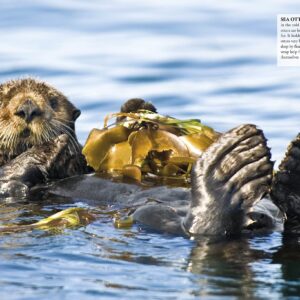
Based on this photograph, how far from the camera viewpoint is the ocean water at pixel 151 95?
4984 mm

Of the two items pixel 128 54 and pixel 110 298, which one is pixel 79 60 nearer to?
pixel 128 54

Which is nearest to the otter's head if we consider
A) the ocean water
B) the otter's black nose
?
the otter's black nose

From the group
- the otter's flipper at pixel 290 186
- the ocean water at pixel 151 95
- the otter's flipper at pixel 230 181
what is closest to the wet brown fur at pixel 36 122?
the ocean water at pixel 151 95

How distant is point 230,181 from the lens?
5.74 meters

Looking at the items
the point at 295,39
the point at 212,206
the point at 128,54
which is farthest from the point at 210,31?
the point at 212,206

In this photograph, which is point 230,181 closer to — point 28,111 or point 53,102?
point 28,111

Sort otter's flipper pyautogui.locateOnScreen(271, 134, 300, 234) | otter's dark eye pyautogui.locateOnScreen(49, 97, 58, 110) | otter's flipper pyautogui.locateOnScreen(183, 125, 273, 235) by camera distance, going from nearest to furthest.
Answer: otter's flipper pyautogui.locateOnScreen(271, 134, 300, 234)
otter's flipper pyautogui.locateOnScreen(183, 125, 273, 235)
otter's dark eye pyautogui.locateOnScreen(49, 97, 58, 110)

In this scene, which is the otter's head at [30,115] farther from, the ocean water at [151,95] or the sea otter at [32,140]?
the ocean water at [151,95]

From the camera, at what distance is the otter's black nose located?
728 cm

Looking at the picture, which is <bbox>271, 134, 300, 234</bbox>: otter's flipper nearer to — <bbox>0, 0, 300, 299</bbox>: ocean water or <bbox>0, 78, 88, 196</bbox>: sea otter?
<bbox>0, 0, 300, 299</bbox>: ocean water

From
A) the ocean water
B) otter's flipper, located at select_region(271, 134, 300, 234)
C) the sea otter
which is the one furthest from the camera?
the sea otter

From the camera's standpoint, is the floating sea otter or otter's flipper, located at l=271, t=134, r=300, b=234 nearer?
otter's flipper, located at l=271, t=134, r=300, b=234

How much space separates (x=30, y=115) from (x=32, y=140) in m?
0.21

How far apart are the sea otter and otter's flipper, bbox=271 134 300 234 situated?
6.94 ft
